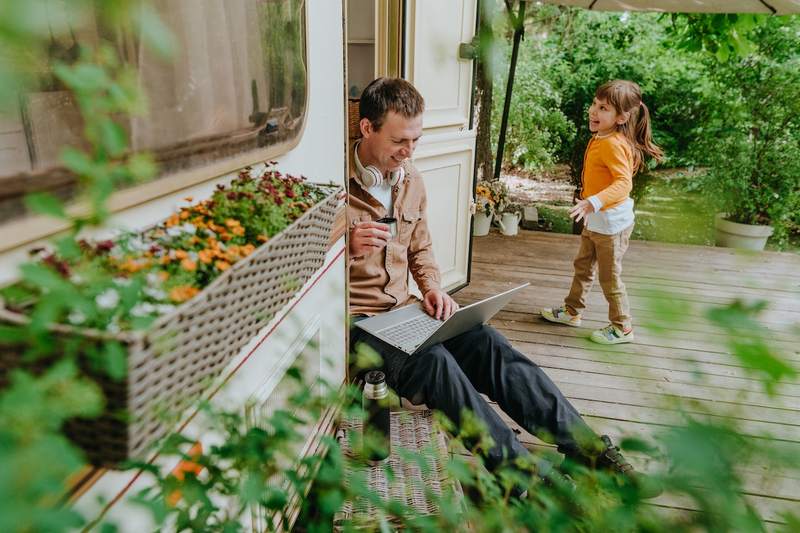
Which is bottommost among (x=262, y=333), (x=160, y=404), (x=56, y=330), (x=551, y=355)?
(x=551, y=355)

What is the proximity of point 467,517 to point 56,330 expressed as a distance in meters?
0.55

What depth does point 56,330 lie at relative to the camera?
1.78 feet

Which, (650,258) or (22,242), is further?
(650,258)

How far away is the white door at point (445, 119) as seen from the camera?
303 centimetres

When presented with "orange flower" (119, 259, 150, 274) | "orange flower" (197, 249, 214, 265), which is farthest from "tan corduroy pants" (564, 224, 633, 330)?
"orange flower" (119, 259, 150, 274)

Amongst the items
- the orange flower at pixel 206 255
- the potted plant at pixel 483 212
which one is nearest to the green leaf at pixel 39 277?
the orange flower at pixel 206 255

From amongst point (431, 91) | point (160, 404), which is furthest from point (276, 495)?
point (431, 91)

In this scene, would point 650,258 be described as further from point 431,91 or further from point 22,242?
point 22,242

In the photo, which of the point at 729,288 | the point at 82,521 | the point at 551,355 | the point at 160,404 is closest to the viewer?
the point at 82,521

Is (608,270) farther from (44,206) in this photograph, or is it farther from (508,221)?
(44,206)

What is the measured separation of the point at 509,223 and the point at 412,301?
2.86 meters

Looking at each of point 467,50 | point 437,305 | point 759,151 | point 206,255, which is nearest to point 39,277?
point 206,255

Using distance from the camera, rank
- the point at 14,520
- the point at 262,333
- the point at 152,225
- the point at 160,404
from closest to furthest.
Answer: the point at 14,520, the point at 160,404, the point at 152,225, the point at 262,333

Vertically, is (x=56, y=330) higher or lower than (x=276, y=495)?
higher
